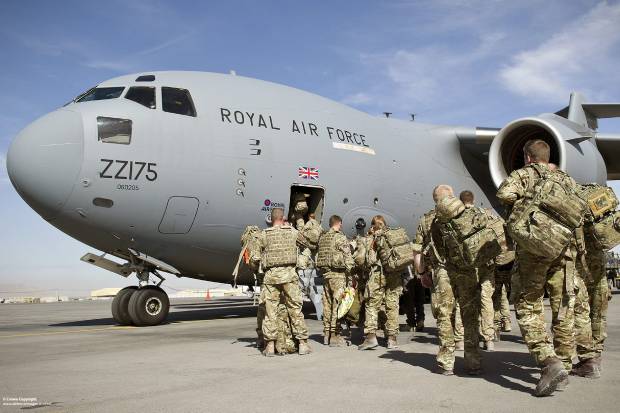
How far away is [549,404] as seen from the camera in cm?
394

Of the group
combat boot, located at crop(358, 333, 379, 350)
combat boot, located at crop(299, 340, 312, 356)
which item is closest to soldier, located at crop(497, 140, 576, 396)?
combat boot, located at crop(358, 333, 379, 350)

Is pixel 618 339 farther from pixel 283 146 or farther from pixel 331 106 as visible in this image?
pixel 331 106

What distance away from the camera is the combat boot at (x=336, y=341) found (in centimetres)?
761

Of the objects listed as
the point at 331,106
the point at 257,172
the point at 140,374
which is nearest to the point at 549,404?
the point at 140,374

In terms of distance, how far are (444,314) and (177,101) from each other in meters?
6.50

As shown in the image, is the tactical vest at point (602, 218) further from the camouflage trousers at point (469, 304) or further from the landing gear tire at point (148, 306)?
the landing gear tire at point (148, 306)

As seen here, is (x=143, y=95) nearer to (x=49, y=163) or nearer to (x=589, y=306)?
(x=49, y=163)

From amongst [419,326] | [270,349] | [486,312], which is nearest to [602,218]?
[486,312]

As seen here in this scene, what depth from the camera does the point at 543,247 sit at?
14.5 feet

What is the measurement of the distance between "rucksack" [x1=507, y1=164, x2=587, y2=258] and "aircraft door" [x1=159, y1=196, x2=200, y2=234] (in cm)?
619

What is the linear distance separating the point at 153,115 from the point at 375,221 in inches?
172

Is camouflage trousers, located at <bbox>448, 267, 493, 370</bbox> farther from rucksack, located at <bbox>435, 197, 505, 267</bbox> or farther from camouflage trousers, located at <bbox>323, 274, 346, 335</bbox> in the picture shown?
camouflage trousers, located at <bbox>323, 274, 346, 335</bbox>

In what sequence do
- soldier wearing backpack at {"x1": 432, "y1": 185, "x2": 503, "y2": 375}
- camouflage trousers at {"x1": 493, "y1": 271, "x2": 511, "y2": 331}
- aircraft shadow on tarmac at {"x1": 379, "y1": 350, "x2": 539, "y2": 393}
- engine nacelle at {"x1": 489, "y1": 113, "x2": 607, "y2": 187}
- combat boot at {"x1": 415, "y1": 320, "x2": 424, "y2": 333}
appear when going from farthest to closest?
1. engine nacelle at {"x1": 489, "y1": 113, "x2": 607, "y2": 187}
2. combat boot at {"x1": 415, "y1": 320, "x2": 424, "y2": 333}
3. camouflage trousers at {"x1": 493, "y1": 271, "x2": 511, "y2": 331}
4. soldier wearing backpack at {"x1": 432, "y1": 185, "x2": 503, "y2": 375}
5. aircraft shadow on tarmac at {"x1": 379, "y1": 350, "x2": 539, "y2": 393}

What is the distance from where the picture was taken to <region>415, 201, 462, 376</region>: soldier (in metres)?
5.20
